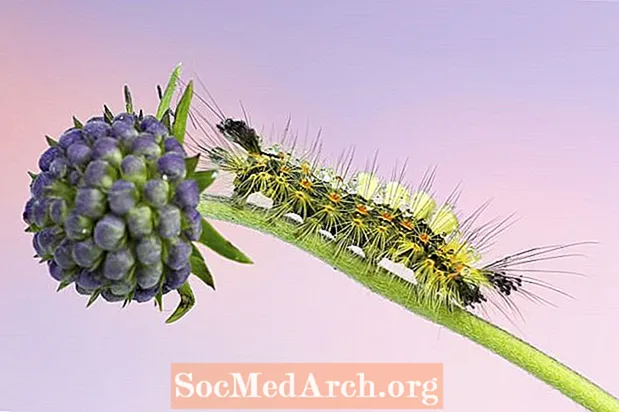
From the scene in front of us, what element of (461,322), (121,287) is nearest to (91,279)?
(121,287)

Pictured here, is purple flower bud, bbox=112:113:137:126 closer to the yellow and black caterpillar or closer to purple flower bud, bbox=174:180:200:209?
purple flower bud, bbox=174:180:200:209

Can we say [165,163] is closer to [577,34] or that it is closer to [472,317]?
[472,317]

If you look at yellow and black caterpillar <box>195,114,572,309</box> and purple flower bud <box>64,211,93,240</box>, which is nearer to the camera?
purple flower bud <box>64,211,93,240</box>

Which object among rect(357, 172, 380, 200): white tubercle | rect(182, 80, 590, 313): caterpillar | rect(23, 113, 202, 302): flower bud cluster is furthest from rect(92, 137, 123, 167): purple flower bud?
rect(357, 172, 380, 200): white tubercle

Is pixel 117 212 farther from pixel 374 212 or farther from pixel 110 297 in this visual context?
pixel 374 212

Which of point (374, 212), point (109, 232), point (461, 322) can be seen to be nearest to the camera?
point (109, 232)

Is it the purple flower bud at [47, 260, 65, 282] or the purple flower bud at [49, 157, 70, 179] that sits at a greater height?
the purple flower bud at [49, 157, 70, 179]
